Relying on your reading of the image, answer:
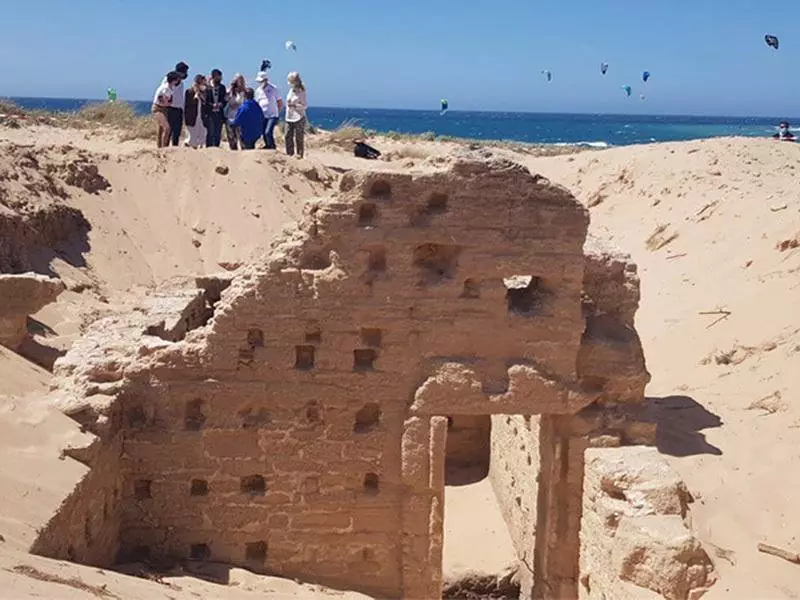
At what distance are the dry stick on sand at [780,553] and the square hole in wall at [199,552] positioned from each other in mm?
4795

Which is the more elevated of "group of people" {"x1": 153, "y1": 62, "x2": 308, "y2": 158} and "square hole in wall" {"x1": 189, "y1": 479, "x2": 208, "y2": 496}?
"group of people" {"x1": 153, "y1": 62, "x2": 308, "y2": 158}

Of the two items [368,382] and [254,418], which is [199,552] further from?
[368,382]

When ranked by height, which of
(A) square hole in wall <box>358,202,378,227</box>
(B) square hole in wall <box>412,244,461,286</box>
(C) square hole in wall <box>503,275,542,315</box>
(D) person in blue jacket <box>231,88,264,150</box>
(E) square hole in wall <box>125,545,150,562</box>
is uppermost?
(D) person in blue jacket <box>231,88,264,150</box>

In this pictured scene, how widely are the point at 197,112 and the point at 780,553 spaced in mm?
13855

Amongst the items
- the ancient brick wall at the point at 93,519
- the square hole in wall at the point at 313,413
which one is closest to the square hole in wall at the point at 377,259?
the square hole in wall at the point at 313,413

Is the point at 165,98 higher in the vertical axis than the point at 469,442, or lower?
higher

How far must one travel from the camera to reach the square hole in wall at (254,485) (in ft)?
27.0

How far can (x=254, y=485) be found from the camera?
27.2ft

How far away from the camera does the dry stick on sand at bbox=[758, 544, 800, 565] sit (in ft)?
23.1

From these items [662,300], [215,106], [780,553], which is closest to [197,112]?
[215,106]

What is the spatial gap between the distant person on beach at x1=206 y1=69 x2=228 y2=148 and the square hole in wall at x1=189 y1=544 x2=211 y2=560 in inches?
431

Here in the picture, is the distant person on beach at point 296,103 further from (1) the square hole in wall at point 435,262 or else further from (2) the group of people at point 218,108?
(1) the square hole in wall at point 435,262

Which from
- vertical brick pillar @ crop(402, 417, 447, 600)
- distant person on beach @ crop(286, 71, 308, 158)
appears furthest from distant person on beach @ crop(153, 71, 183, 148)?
vertical brick pillar @ crop(402, 417, 447, 600)

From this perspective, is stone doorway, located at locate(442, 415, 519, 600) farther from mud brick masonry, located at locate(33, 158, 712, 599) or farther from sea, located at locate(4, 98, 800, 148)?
sea, located at locate(4, 98, 800, 148)
